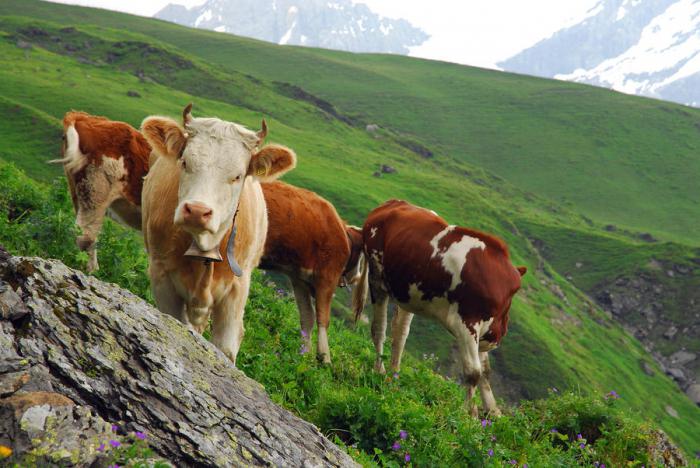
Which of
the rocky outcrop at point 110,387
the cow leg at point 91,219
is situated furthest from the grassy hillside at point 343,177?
the rocky outcrop at point 110,387

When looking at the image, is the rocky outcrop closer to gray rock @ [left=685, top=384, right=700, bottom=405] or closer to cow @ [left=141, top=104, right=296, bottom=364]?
cow @ [left=141, top=104, right=296, bottom=364]

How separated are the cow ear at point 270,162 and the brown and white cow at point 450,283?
17.7 feet

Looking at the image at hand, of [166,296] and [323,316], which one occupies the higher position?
[166,296]

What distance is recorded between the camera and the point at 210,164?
263 inches

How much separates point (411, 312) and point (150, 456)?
8889 mm

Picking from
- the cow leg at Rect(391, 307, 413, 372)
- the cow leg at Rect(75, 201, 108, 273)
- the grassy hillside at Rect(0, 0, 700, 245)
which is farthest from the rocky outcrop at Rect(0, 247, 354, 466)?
the grassy hillside at Rect(0, 0, 700, 245)

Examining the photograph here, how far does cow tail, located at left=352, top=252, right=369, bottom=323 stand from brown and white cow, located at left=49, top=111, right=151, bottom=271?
4619 mm

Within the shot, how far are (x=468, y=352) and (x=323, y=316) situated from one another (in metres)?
2.62

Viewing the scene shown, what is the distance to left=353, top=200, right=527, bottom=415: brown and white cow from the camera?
11.9 metres

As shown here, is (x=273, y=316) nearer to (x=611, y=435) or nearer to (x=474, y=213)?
(x=611, y=435)

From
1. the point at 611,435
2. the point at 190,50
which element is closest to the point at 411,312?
the point at 611,435

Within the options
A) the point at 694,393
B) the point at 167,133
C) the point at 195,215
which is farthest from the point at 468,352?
the point at 694,393

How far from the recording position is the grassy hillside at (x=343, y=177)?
49.8 m

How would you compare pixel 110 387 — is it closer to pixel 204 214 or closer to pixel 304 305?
pixel 204 214
